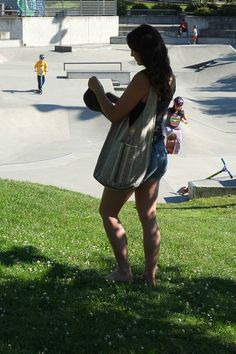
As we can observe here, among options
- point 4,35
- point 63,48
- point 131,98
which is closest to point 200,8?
point 63,48

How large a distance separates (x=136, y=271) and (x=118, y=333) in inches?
51.7

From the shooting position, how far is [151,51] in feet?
14.5

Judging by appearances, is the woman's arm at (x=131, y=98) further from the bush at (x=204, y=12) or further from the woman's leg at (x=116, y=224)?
the bush at (x=204, y=12)

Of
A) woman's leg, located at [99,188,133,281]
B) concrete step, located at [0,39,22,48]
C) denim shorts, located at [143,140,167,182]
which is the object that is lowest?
concrete step, located at [0,39,22,48]

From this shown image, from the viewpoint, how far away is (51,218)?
6945 millimetres

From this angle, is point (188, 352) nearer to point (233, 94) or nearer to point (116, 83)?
point (116, 83)

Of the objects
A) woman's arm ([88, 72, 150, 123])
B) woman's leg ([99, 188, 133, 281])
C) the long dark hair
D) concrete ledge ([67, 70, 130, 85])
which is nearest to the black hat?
woman's arm ([88, 72, 150, 123])

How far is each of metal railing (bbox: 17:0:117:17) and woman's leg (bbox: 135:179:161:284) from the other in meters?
42.3

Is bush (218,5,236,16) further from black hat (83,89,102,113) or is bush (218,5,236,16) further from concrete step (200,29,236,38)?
black hat (83,89,102,113)

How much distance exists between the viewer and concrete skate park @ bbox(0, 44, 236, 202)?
1619cm

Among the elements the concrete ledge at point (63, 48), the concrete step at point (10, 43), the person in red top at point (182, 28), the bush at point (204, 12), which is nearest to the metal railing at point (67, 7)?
the concrete step at point (10, 43)

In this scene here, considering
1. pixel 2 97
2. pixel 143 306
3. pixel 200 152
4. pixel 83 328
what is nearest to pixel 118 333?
pixel 83 328

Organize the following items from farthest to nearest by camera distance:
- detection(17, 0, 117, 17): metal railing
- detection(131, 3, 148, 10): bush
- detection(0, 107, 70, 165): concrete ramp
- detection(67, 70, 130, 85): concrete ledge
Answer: detection(131, 3, 148, 10): bush → detection(17, 0, 117, 17): metal railing → detection(67, 70, 130, 85): concrete ledge → detection(0, 107, 70, 165): concrete ramp

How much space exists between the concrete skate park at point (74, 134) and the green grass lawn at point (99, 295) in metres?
8.22
